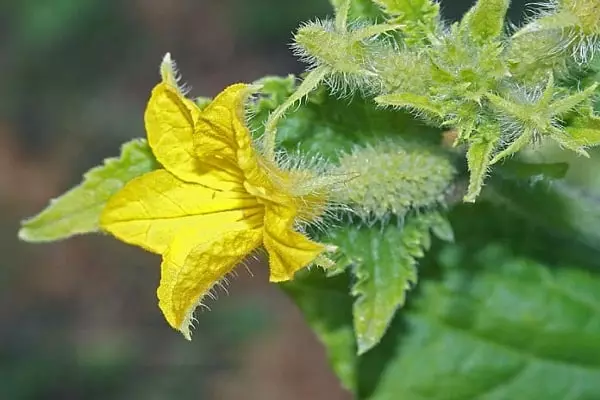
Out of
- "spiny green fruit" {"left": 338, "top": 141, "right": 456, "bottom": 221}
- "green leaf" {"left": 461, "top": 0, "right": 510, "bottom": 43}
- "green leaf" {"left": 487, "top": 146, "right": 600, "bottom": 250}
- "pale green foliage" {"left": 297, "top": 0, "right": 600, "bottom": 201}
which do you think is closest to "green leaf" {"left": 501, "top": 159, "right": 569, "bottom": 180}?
"green leaf" {"left": 487, "top": 146, "right": 600, "bottom": 250}

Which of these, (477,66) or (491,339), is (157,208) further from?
(491,339)

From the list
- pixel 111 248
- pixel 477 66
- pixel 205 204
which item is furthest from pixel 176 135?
pixel 111 248

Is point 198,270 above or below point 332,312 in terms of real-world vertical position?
above

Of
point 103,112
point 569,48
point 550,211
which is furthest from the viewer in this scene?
point 103,112

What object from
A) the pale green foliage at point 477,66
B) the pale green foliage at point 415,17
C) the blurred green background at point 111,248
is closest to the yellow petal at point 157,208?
the pale green foliage at point 477,66

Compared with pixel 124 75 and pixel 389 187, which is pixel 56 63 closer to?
pixel 124 75

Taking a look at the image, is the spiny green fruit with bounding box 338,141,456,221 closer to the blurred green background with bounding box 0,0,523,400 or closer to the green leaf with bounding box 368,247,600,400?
the green leaf with bounding box 368,247,600,400

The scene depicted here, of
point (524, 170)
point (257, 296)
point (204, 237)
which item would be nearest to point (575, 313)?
point (524, 170)
